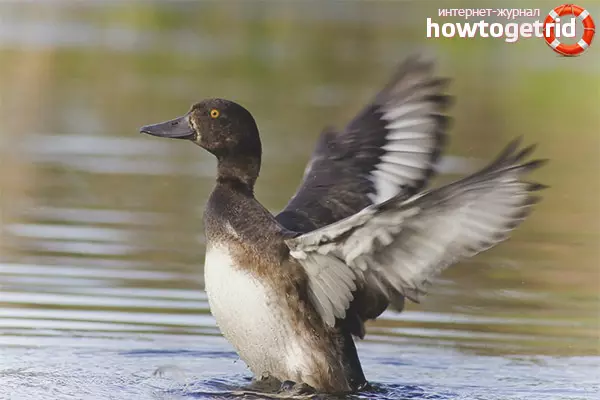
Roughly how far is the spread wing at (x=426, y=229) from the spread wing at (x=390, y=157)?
149 centimetres

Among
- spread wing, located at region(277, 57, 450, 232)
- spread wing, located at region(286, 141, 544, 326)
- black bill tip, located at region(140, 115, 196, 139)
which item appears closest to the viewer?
spread wing, located at region(286, 141, 544, 326)

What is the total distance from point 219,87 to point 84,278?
10150mm

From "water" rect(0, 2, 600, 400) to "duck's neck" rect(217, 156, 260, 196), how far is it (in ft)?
3.79

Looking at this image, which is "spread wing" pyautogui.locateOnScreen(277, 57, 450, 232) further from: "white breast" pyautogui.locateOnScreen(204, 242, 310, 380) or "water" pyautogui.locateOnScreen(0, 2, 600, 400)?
"white breast" pyautogui.locateOnScreen(204, 242, 310, 380)

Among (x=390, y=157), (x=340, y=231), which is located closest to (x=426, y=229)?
(x=340, y=231)

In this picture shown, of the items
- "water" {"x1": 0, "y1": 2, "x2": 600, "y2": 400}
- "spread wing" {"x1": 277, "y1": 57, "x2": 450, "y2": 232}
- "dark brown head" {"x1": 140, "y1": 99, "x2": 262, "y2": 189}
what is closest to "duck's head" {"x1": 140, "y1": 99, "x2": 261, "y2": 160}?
"dark brown head" {"x1": 140, "y1": 99, "x2": 262, "y2": 189}

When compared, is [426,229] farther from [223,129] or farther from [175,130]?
[175,130]

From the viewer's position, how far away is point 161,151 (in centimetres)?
1584

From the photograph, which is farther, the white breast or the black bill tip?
the black bill tip

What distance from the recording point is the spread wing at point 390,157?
8.68 meters

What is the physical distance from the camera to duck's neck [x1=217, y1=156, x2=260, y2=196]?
7992 millimetres

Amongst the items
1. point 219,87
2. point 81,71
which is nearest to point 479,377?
point 219,87

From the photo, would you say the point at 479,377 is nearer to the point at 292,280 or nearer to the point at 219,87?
the point at 292,280

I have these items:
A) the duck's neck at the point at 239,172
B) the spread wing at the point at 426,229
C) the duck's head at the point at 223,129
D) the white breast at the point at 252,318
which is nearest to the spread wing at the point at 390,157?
the duck's neck at the point at 239,172
